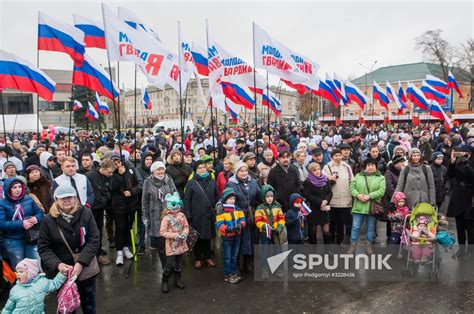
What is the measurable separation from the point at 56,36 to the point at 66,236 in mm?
5173

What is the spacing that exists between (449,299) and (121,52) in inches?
260

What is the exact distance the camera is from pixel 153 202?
579cm

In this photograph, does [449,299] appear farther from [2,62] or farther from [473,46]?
[473,46]

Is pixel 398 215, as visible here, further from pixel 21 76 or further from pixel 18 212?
pixel 21 76

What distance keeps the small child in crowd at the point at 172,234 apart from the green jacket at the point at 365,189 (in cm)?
294

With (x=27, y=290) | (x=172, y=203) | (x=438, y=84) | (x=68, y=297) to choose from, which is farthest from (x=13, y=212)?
(x=438, y=84)

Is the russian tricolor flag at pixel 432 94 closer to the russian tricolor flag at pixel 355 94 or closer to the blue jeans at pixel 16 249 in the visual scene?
the russian tricolor flag at pixel 355 94

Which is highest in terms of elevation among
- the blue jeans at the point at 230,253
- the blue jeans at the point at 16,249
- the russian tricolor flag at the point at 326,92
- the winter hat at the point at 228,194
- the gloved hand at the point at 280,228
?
the russian tricolor flag at the point at 326,92

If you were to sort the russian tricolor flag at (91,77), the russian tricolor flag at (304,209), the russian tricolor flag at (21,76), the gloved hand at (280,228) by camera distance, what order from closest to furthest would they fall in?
1. the gloved hand at (280,228)
2. the russian tricolor flag at (304,209)
3. the russian tricolor flag at (21,76)
4. the russian tricolor flag at (91,77)

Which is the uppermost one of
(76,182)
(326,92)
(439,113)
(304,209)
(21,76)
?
(326,92)

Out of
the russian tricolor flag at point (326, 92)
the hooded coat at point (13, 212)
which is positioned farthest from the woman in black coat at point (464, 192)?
the russian tricolor flag at point (326, 92)

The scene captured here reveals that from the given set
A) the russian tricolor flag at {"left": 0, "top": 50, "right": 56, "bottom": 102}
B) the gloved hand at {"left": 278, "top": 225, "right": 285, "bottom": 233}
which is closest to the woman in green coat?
the gloved hand at {"left": 278, "top": 225, "right": 285, "bottom": 233}

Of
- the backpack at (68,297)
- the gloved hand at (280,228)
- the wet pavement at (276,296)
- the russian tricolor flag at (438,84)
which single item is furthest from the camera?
the russian tricolor flag at (438,84)

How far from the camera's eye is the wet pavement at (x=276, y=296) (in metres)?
4.69
